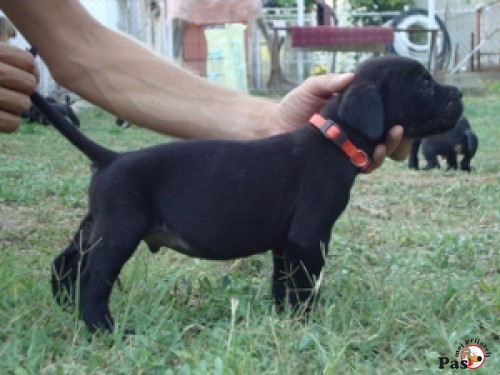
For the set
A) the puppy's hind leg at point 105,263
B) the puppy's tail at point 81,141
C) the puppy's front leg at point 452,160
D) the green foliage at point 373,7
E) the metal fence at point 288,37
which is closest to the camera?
the puppy's hind leg at point 105,263

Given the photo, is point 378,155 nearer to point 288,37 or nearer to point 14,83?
point 14,83

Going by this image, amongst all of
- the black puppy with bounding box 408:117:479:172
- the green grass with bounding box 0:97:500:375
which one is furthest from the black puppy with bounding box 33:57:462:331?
the black puppy with bounding box 408:117:479:172

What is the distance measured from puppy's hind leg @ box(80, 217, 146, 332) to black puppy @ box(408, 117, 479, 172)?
5.59 metres

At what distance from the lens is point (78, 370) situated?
2131mm

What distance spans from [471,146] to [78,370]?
627cm

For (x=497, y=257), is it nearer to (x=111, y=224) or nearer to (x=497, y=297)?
(x=497, y=297)

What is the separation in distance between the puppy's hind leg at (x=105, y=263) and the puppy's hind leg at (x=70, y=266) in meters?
0.14

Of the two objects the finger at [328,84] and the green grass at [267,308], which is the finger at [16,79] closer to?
the green grass at [267,308]

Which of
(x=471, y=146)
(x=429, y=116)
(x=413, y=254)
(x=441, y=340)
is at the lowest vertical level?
(x=471, y=146)

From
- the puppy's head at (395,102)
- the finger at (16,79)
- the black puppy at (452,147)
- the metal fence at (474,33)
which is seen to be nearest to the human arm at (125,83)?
the puppy's head at (395,102)

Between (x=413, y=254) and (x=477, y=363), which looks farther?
(x=413, y=254)

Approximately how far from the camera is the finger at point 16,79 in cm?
275

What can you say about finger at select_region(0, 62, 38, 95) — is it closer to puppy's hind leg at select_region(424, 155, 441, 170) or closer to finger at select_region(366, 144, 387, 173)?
finger at select_region(366, 144, 387, 173)

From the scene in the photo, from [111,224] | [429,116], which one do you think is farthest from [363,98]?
[111,224]
